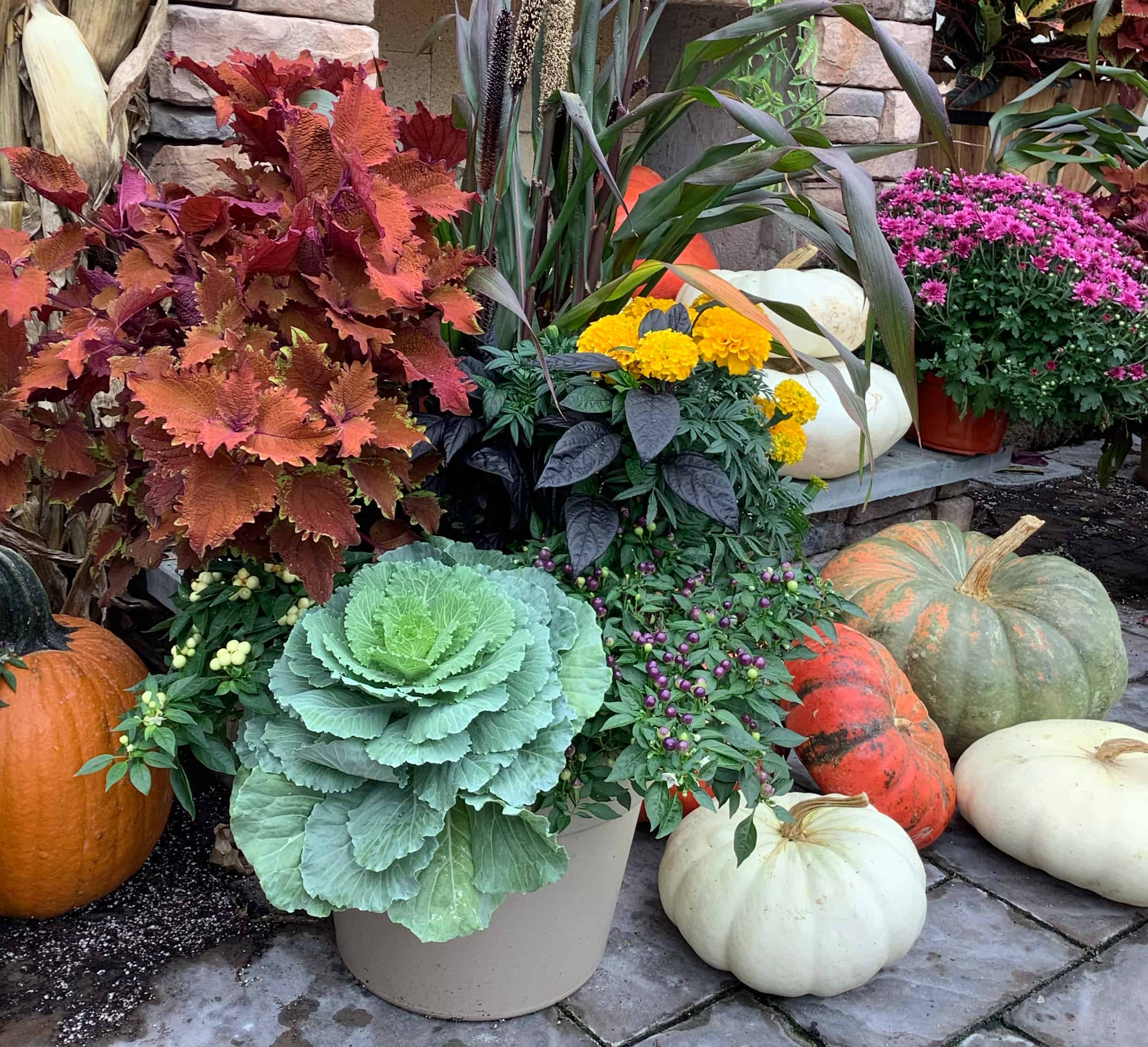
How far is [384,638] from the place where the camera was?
1264mm

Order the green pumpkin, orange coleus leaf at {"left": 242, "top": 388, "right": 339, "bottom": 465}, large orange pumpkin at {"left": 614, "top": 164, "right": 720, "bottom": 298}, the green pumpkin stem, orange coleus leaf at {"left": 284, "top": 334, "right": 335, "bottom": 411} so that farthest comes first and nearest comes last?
1. large orange pumpkin at {"left": 614, "top": 164, "right": 720, "bottom": 298}
2. the green pumpkin
3. the green pumpkin stem
4. orange coleus leaf at {"left": 284, "top": 334, "right": 335, "bottom": 411}
5. orange coleus leaf at {"left": 242, "top": 388, "right": 339, "bottom": 465}

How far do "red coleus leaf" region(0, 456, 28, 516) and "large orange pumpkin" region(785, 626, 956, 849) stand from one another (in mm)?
1223

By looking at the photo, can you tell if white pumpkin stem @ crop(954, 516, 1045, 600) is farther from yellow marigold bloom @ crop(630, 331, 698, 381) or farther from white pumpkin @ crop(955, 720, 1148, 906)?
yellow marigold bloom @ crop(630, 331, 698, 381)

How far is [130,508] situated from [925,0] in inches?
103

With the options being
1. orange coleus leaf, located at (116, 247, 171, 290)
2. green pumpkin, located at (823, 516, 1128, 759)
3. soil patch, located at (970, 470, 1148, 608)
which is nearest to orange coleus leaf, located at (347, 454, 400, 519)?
Result: orange coleus leaf, located at (116, 247, 171, 290)

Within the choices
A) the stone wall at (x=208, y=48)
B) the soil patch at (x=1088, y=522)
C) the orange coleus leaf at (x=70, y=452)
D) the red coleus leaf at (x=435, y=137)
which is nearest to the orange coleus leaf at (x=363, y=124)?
the red coleus leaf at (x=435, y=137)

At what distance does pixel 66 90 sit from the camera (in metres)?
1.73

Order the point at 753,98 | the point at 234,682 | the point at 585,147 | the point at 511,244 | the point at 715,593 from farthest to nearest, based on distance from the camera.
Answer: the point at 753,98 → the point at 511,244 → the point at 585,147 → the point at 715,593 → the point at 234,682

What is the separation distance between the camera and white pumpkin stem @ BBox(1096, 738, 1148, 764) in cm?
187

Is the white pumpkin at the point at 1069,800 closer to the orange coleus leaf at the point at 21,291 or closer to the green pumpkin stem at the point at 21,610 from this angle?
the green pumpkin stem at the point at 21,610

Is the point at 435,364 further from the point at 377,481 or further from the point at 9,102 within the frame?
the point at 9,102

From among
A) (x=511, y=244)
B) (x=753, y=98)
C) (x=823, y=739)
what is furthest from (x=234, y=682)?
(x=753, y=98)

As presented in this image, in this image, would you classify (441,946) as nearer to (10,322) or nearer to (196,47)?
(10,322)

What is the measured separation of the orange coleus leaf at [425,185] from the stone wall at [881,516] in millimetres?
1545
